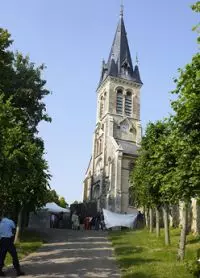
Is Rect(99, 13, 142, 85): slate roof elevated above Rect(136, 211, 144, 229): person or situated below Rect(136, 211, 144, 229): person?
above

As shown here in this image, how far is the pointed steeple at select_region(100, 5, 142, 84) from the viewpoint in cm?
6406

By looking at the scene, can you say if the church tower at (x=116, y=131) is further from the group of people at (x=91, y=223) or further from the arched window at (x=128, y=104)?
the group of people at (x=91, y=223)

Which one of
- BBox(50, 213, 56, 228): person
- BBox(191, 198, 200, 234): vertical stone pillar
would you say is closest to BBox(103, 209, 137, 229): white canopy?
BBox(50, 213, 56, 228): person

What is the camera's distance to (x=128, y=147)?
55.7 meters

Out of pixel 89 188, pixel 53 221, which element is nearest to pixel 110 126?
pixel 89 188

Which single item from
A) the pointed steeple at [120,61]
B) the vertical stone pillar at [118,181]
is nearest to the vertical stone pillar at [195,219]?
the vertical stone pillar at [118,181]

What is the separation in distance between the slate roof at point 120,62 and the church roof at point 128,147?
12.0 m

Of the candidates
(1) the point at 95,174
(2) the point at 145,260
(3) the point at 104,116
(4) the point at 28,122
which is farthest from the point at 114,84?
(2) the point at 145,260

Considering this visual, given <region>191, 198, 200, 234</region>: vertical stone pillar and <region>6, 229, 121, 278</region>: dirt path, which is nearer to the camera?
→ <region>6, 229, 121, 278</region>: dirt path

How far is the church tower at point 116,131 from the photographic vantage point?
168 feet

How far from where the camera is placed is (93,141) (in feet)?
206

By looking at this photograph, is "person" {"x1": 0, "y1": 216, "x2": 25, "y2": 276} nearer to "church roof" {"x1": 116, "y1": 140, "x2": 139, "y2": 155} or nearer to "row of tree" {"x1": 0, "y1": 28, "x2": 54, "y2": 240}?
"row of tree" {"x1": 0, "y1": 28, "x2": 54, "y2": 240}

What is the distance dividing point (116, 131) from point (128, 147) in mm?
4014

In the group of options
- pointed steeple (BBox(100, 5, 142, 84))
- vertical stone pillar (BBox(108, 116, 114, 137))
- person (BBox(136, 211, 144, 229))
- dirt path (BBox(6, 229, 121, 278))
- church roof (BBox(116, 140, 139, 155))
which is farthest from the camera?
pointed steeple (BBox(100, 5, 142, 84))
